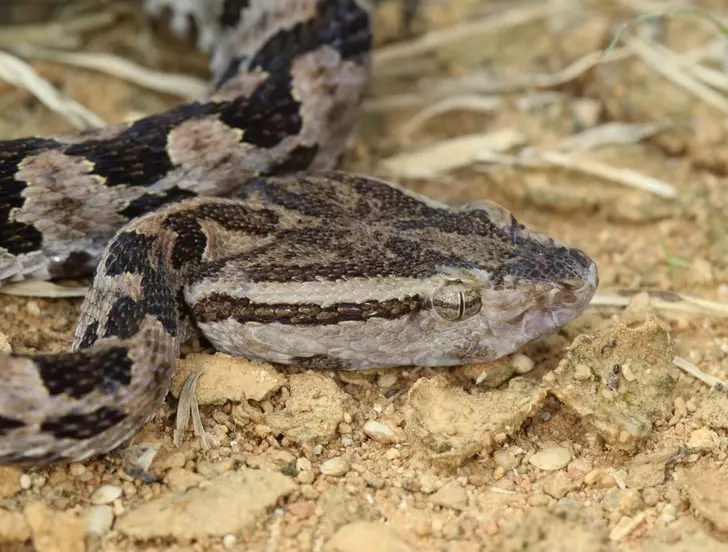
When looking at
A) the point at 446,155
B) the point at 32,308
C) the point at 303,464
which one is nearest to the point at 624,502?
the point at 303,464

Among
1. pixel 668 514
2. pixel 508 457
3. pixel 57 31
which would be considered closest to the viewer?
pixel 668 514

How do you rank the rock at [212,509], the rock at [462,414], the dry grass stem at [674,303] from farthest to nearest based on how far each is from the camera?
the dry grass stem at [674,303], the rock at [462,414], the rock at [212,509]

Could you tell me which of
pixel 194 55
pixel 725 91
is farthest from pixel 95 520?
pixel 725 91

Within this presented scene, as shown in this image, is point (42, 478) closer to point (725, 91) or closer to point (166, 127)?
point (166, 127)

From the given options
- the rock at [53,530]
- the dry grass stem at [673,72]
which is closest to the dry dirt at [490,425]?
the rock at [53,530]

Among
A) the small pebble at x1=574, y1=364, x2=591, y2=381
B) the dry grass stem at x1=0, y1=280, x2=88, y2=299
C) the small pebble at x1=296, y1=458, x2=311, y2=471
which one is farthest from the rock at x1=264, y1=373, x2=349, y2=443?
the dry grass stem at x1=0, y1=280, x2=88, y2=299

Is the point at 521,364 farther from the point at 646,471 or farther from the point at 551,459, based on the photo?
the point at 646,471

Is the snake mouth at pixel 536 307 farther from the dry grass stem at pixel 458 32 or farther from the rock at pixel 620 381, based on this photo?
the dry grass stem at pixel 458 32
